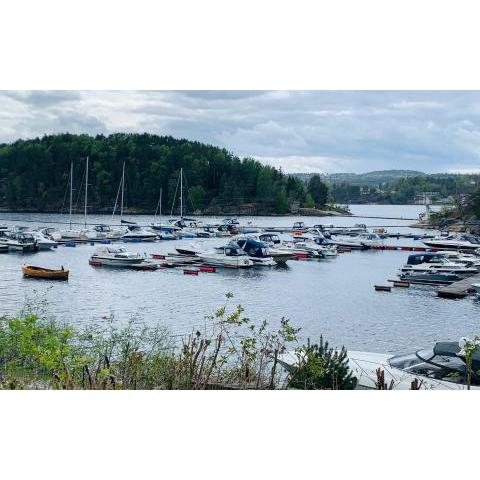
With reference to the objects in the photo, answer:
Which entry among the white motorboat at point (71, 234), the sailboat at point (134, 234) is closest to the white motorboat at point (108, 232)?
the sailboat at point (134, 234)

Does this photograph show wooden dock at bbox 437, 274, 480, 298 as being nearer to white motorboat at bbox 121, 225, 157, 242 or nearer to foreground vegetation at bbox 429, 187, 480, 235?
white motorboat at bbox 121, 225, 157, 242

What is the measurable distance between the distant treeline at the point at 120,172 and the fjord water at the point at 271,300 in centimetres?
272

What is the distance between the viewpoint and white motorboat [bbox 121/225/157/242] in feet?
126

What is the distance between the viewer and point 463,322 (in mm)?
16859

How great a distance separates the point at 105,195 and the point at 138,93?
1875 centimetres

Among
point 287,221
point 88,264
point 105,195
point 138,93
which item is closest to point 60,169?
point 88,264

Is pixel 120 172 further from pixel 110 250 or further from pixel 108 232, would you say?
pixel 108 232

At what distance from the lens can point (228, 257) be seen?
1057 inches

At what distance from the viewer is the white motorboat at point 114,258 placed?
84.4 feet

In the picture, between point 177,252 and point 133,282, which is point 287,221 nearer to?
point 177,252

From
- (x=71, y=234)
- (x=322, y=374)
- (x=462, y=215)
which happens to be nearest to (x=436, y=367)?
A: (x=322, y=374)

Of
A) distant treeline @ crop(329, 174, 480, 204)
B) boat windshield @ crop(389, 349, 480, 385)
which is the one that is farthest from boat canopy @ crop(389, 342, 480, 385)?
distant treeline @ crop(329, 174, 480, 204)

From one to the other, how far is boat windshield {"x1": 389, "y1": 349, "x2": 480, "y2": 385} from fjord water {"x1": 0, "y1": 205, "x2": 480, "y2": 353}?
5.36 meters

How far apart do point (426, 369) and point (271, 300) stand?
12121mm
